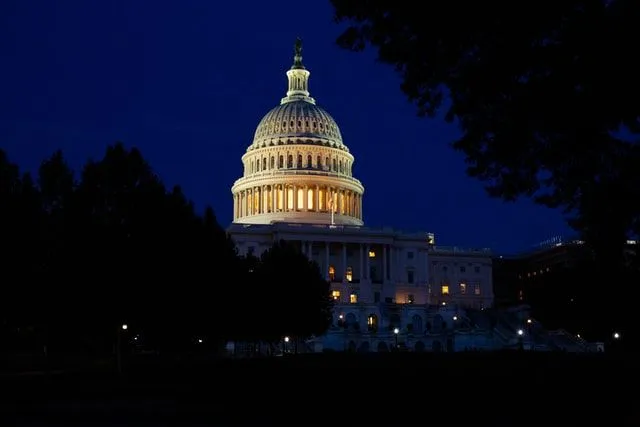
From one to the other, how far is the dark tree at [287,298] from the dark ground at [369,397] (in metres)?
43.4

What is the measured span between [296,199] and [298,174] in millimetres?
5080

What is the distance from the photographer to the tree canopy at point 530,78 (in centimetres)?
1566

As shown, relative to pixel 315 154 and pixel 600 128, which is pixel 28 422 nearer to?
pixel 600 128

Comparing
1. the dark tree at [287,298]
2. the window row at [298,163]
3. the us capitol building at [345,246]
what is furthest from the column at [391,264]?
the dark tree at [287,298]

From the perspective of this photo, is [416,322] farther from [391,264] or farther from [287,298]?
[287,298]

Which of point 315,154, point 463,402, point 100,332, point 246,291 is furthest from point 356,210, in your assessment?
point 463,402

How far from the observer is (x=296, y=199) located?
6634 inches

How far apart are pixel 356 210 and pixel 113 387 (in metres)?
141

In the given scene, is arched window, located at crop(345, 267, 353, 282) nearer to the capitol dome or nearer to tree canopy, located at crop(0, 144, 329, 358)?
the capitol dome

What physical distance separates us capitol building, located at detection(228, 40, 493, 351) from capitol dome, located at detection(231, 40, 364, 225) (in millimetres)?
200

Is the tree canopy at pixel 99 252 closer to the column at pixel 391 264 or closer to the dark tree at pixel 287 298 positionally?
the dark tree at pixel 287 298

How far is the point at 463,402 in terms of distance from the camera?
23609 millimetres

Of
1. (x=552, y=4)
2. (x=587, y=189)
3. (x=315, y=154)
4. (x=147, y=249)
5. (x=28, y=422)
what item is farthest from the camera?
(x=315, y=154)

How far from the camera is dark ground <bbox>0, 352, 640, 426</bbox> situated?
853 inches
